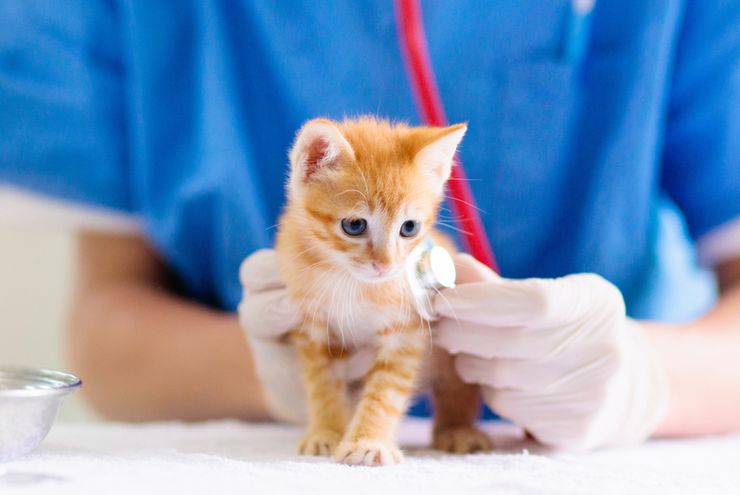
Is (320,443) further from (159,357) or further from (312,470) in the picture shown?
(159,357)

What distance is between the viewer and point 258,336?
1071 mm

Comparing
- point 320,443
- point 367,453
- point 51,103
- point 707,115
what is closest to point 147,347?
point 51,103

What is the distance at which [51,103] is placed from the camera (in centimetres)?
139

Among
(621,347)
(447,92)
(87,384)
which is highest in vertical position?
(447,92)

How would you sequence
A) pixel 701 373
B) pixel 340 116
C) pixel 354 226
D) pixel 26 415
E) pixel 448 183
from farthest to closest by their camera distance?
1. pixel 340 116
2. pixel 701 373
3. pixel 448 183
4. pixel 354 226
5. pixel 26 415

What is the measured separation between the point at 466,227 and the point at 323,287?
26 centimetres

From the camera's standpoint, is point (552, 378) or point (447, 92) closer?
point (552, 378)

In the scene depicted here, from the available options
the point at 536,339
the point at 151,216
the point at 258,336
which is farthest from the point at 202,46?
the point at 536,339

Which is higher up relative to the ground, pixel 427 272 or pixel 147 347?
pixel 427 272

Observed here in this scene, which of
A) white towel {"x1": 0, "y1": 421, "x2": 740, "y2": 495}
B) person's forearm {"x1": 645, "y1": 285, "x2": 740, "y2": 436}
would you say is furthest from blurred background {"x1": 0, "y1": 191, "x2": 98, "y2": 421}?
person's forearm {"x1": 645, "y1": 285, "x2": 740, "y2": 436}

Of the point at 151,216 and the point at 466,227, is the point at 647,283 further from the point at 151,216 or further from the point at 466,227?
the point at 151,216

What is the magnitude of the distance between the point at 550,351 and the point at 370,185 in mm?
337

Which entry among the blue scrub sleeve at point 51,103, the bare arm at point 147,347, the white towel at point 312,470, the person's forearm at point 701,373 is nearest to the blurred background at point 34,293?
the bare arm at point 147,347

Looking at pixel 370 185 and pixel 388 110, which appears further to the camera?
pixel 388 110
